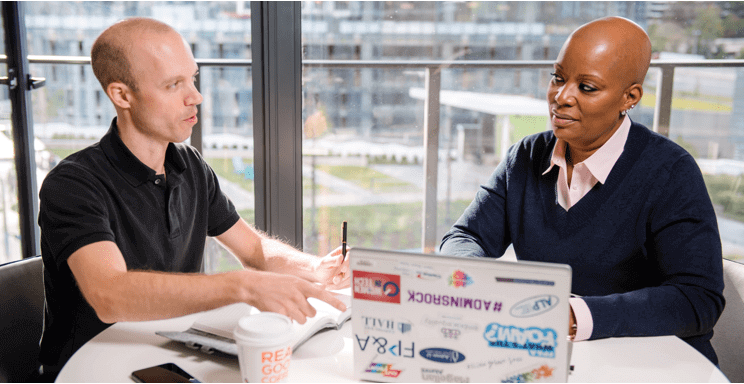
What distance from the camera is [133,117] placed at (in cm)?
132

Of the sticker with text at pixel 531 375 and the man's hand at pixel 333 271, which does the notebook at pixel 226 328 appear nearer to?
the man's hand at pixel 333 271

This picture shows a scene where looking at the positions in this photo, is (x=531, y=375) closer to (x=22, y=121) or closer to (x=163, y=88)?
(x=163, y=88)

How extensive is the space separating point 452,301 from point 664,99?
8.44 ft

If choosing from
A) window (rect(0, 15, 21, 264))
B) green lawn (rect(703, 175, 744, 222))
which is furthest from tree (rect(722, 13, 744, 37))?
window (rect(0, 15, 21, 264))

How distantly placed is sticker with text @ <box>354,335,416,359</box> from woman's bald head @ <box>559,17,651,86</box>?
32.1 inches

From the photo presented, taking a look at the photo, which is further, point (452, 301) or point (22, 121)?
point (22, 121)

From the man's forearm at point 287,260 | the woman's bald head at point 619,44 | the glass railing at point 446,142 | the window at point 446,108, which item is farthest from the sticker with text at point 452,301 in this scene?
the window at point 446,108

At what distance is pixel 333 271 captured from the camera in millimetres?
1319

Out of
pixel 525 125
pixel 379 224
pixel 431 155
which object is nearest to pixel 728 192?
pixel 525 125

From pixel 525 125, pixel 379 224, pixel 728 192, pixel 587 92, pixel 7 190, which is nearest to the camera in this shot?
pixel 587 92

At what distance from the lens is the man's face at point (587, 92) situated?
1222 millimetres

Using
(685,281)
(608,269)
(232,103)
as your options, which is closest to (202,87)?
(232,103)

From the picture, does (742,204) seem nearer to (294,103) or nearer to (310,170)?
(310,170)

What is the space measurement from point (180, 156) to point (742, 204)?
360 cm
